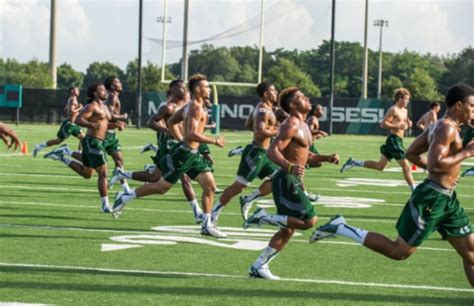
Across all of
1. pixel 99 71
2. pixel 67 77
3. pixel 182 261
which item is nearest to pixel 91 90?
pixel 182 261

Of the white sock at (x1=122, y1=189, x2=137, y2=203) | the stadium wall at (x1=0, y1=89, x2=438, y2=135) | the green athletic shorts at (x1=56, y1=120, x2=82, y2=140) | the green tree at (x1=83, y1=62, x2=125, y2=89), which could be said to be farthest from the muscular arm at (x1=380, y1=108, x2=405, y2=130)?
the green tree at (x1=83, y1=62, x2=125, y2=89)

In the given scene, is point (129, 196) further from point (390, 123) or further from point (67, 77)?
point (67, 77)

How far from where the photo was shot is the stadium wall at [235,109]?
52531 millimetres

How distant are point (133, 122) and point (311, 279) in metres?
45.8

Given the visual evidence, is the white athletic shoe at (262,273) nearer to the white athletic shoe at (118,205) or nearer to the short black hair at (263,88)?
the white athletic shoe at (118,205)

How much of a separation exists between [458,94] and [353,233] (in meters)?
1.38

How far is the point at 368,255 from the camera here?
10.7 metres

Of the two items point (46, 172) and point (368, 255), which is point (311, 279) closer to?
point (368, 255)

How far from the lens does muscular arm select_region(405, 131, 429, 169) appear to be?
320 inches

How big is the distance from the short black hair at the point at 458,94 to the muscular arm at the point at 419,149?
13.0 inches

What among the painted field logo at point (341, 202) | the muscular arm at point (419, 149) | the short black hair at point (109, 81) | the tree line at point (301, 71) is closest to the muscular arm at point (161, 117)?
the painted field logo at point (341, 202)

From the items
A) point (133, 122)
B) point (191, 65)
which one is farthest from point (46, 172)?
point (191, 65)

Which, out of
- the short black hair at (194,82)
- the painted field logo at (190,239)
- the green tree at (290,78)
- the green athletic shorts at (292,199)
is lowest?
the painted field logo at (190,239)

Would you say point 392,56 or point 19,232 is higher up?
point 392,56
